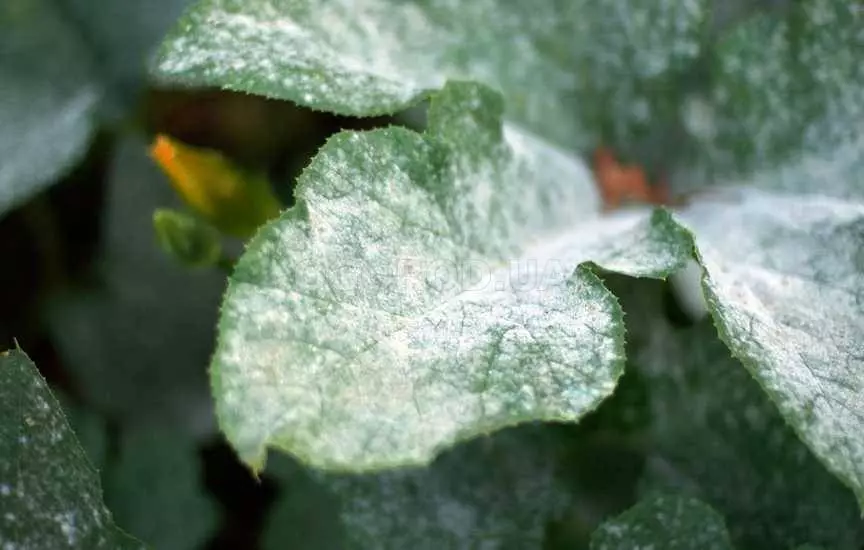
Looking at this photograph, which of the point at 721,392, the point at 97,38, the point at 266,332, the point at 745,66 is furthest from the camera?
the point at 97,38

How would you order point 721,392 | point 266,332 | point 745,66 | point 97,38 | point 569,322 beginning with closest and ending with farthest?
point 266,332 < point 569,322 < point 721,392 < point 745,66 < point 97,38

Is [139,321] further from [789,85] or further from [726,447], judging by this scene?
[789,85]

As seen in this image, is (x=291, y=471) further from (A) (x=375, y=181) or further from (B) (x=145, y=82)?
(B) (x=145, y=82)

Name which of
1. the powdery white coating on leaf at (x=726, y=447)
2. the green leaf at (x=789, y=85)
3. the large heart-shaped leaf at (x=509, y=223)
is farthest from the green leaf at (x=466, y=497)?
the green leaf at (x=789, y=85)

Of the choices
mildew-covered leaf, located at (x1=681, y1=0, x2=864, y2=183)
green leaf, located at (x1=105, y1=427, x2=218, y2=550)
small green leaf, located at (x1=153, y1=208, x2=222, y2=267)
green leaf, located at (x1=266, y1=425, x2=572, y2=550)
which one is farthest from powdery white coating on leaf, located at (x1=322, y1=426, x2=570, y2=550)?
mildew-covered leaf, located at (x1=681, y1=0, x2=864, y2=183)

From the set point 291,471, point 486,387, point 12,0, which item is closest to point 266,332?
point 486,387

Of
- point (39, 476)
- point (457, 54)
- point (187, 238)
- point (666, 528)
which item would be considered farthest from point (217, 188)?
point (666, 528)
